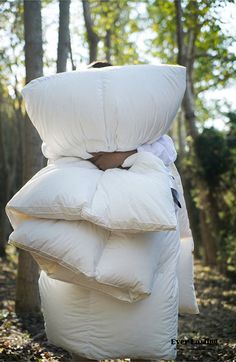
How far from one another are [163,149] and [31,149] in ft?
11.7

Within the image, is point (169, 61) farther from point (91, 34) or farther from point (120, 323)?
point (120, 323)

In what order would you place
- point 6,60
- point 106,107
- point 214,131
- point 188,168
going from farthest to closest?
point 6,60 → point 188,168 → point 214,131 → point 106,107

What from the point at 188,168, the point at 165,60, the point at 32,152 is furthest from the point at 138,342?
the point at 165,60

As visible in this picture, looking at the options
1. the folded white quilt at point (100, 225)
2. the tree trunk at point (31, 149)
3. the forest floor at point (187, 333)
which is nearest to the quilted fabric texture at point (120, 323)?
the folded white quilt at point (100, 225)

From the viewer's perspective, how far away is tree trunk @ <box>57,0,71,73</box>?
7.71 metres

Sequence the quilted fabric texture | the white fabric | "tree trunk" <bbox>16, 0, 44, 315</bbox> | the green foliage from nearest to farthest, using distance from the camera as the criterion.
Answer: the white fabric
the quilted fabric texture
"tree trunk" <bbox>16, 0, 44, 315</bbox>
the green foliage

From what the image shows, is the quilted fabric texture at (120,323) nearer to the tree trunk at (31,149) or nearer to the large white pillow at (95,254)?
the large white pillow at (95,254)

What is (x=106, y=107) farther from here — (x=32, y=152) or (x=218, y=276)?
(x=218, y=276)

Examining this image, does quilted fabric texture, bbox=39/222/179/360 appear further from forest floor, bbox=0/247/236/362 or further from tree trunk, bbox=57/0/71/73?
tree trunk, bbox=57/0/71/73

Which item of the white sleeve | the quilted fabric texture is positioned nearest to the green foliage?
the white sleeve

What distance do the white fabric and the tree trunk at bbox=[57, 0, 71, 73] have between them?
4367mm

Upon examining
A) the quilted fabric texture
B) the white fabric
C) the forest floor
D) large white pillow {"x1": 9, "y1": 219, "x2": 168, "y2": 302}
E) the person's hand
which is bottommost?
the forest floor

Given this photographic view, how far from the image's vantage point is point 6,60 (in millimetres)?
18312

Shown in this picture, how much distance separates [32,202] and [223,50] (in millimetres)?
9832
